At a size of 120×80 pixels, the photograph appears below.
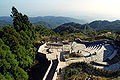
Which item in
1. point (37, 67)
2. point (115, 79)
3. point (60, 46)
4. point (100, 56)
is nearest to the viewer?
point (115, 79)

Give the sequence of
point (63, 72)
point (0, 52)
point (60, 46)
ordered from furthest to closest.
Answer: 1. point (60, 46)
2. point (63, 72)
3. point (0, 52)

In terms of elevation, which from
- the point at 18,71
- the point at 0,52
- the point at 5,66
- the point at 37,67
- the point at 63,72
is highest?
the point at 0,52

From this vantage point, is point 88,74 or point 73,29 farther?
point 73,29

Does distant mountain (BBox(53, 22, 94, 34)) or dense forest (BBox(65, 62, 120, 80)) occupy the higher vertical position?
dense forest (BBox(65, 62, 120, 80))

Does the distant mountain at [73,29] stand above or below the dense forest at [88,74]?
below

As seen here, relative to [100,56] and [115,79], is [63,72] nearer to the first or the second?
[115,79]

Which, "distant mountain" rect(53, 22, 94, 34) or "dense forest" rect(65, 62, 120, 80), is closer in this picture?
"dense forest" rect(65, 62, 120, 80)

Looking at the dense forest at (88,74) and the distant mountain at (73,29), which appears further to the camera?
the distant mountain at (73,29)

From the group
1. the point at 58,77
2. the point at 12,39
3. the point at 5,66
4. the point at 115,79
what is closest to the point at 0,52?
the point at 5,66

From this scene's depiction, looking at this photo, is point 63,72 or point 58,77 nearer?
point 58,77

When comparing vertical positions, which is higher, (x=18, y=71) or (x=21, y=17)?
(x=21, y=17)

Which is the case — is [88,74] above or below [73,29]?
above
